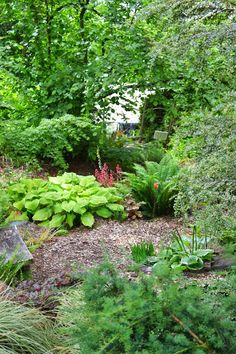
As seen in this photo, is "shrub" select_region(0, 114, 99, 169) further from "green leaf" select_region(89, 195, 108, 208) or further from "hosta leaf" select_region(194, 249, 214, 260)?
"hosta leaf" select_region(194, 249, 214, 260)

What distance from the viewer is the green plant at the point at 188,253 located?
15.5 ft

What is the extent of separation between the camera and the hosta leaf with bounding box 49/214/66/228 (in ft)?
19.4

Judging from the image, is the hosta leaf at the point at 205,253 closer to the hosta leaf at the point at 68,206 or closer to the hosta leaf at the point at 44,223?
the hosta leaf at the point at 68,206

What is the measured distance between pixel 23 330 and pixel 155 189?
9.35ft

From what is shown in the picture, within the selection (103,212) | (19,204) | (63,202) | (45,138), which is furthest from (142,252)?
(45,138)

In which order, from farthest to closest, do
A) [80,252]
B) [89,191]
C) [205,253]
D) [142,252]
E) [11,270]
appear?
[89,191] < [80,252] < [142,252] < [205,253] < [11,270]

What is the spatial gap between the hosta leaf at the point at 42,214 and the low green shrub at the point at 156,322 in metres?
3.20

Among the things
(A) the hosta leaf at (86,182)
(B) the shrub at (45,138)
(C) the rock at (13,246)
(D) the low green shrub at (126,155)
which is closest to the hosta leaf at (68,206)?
(A) the hosta leaf at (86,182)

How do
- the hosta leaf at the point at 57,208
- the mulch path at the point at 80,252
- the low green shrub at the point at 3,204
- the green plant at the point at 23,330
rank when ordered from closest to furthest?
the green plant at the point at 23,330 → the mulch path at the point at 80,252 → the low green shrub at the point at 3,204 → the hosta leaf at the point at 57,208

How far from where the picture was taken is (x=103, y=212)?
6074 millimetres

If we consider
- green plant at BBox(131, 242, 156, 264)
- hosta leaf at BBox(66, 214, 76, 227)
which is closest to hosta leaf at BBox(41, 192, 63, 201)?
hosta leaf at BBox(66, 214, 76, 227)

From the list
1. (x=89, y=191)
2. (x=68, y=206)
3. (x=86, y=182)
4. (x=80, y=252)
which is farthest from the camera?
(x=86, y=182)

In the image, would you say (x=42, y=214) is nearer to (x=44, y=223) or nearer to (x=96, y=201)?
(x=44, y=223)

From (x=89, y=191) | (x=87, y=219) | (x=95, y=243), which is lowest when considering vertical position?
(x=95, y=243)
